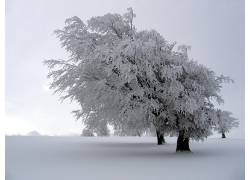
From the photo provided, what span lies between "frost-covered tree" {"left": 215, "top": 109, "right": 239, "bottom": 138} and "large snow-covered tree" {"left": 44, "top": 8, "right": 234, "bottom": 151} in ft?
1.46

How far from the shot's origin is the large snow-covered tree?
11.1 metres

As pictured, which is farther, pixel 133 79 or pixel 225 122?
pixel 225 122

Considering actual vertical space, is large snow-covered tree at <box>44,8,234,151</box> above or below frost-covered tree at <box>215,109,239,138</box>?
above

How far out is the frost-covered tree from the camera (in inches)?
480

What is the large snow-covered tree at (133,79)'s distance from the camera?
11.1 metres

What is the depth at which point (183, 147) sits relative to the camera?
13.1 metres

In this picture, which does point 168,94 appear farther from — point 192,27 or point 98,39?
point 98,39

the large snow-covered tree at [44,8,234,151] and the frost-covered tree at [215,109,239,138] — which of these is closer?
the large snow-covered tree at [44,8,234,151]

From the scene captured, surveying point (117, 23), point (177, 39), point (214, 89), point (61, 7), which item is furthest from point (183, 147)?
point (61, 7)

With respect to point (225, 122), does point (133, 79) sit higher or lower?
higher

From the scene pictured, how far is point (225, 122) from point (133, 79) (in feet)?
16.3

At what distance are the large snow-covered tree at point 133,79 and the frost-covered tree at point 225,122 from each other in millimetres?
444

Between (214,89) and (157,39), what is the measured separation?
371 cm

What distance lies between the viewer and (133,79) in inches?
463
